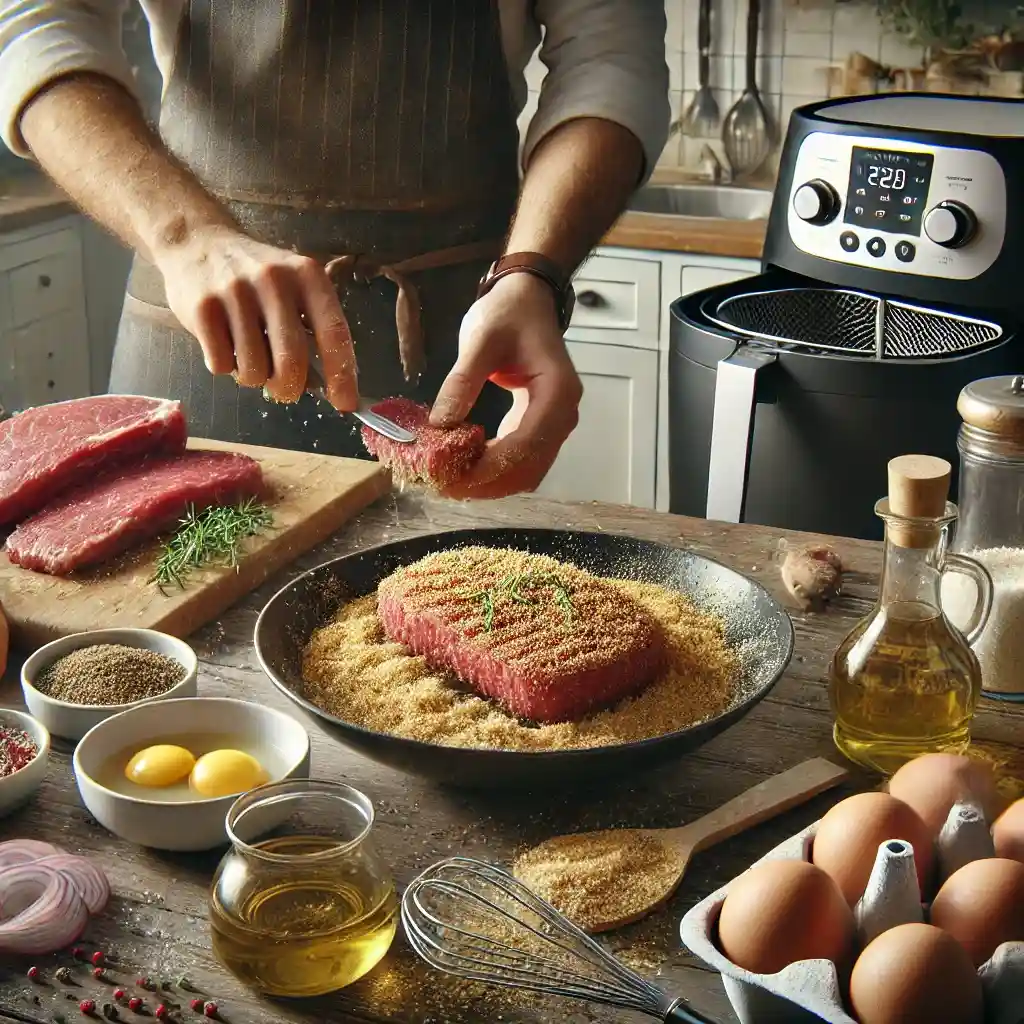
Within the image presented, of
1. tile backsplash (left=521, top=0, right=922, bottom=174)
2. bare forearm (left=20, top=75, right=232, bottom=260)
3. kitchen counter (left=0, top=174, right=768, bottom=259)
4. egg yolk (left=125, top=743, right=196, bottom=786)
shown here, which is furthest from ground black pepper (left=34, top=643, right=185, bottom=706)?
tile backsplash (left=521, top=0, right=922, bottom=174)

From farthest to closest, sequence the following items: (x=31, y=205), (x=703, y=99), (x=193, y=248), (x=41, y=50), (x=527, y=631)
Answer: (x=703, y=99)
(x=31, y=205)
(x=41, y=50)
(x=193, y=248)
(x=527, y=631)

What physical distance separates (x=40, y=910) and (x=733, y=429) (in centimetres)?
117

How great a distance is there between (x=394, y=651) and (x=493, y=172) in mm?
1017

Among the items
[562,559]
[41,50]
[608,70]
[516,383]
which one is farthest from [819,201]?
[41,50]

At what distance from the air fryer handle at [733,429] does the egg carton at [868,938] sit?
100 cm

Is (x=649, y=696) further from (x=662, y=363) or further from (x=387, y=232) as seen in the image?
(x=662, y=363)

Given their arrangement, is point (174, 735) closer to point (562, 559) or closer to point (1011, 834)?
point (562, 559)

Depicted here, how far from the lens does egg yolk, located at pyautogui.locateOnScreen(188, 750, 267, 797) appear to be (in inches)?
39.6

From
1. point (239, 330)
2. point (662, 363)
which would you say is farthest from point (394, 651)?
point (662, 363)

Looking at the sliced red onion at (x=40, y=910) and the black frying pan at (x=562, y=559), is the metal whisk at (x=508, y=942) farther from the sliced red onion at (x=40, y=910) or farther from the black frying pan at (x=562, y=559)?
the sliced red onion at (x=40, y=910)

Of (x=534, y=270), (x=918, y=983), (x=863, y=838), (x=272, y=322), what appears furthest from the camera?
(x=534, y=270)

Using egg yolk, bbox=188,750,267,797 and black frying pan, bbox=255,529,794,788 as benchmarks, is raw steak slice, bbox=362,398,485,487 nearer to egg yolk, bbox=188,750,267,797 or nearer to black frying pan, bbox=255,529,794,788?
black frying pan, bbox=255,529,794,788

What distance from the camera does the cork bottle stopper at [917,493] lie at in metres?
1.00

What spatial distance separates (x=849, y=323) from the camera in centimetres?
204
